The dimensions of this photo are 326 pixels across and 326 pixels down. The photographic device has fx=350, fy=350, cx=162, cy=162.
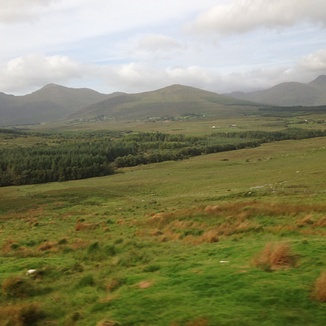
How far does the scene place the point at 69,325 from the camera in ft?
33.2

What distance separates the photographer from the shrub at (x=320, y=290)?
357 inches

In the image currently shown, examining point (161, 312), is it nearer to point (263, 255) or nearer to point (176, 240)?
point (263, 255)

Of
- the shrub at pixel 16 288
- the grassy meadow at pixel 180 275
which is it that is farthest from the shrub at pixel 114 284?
the shrub at pixel 16 288

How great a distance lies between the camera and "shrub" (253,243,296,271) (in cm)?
1168

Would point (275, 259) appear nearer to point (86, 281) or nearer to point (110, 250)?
point (86, 281)

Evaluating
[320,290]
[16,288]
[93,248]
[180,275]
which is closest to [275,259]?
[320,290]

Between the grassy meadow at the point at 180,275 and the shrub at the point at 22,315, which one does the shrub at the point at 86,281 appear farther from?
the shrub at the point at 22,315

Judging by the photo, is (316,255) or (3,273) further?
(3,273)

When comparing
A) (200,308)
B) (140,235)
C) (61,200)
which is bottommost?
(61,200)

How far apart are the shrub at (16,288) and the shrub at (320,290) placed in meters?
9.62

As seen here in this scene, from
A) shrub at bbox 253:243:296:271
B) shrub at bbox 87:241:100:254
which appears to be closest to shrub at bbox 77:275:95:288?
shrub at bbox 87:241:100:254

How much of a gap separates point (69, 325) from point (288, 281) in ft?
21.4

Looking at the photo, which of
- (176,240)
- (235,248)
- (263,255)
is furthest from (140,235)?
(263,255)

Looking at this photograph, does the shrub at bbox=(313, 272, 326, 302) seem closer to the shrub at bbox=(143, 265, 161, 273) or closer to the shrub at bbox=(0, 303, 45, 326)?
the shrub at bbox=(143, 265, 161, 273)
